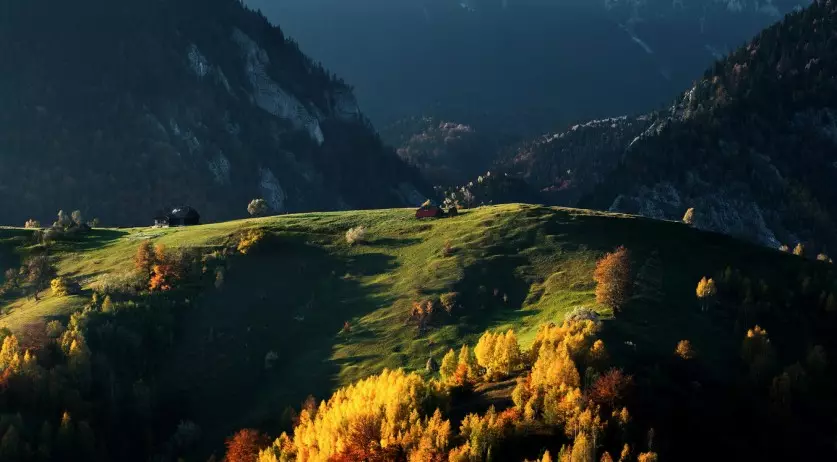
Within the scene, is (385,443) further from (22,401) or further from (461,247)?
(461,247)

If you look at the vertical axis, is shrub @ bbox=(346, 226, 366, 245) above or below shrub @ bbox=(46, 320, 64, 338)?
above

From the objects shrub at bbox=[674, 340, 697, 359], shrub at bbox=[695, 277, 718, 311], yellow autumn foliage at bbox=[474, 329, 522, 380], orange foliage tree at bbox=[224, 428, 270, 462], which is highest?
shrub at bbox=[695, 277, 718, 311]

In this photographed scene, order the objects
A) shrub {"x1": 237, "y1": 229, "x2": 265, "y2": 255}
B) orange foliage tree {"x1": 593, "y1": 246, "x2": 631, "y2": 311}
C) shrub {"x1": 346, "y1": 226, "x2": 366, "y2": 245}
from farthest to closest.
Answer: shrub {"x1": 346, "y1": 226, "x2": 366, "y2": 245}
shrub {"x1": 237, "y1": 229, "x2": 265, "y2": 255}
orange foliage tree {"x1": 593, "y1": 246, "x2": 631, "y2": 311}

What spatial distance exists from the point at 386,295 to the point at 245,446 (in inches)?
1648

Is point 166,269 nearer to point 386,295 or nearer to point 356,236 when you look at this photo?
point 356,236

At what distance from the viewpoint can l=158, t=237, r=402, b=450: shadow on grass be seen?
10356cm

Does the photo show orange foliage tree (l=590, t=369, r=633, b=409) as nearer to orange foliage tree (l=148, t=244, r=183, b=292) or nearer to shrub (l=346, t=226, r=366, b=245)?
shrub (l=346, t=226, r=366, b=245)

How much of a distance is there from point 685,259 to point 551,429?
56.3m

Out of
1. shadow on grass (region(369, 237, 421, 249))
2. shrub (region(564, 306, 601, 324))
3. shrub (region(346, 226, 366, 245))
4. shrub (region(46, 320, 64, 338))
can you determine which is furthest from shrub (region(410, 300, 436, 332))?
shrub (region(46, 320, 64, 338))

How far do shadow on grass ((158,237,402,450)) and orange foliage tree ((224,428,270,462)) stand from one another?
4696mm

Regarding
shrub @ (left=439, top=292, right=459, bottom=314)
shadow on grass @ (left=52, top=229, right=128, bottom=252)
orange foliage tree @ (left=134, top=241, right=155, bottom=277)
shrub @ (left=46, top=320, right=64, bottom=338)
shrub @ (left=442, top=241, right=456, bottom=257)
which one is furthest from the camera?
shadow on grass @ (left=52, top=229, right=128, bottom=252)

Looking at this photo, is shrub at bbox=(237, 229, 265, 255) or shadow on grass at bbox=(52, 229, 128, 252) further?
shadow on grass at bbox=(52, 229, 128, 252)

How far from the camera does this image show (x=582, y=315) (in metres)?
94.2

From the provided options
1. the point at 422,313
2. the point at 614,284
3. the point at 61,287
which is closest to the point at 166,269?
the point at 61,287
